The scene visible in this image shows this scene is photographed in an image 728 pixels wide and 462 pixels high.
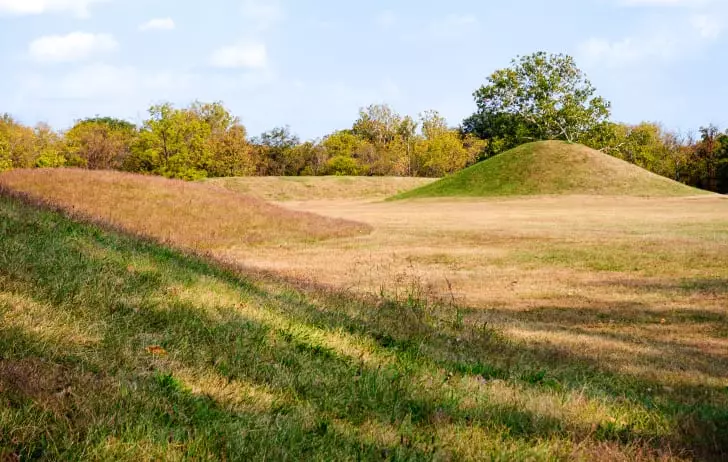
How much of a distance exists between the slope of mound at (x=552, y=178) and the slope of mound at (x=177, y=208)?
142 ft

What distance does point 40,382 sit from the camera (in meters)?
4.88

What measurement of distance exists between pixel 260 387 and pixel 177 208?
2688cm

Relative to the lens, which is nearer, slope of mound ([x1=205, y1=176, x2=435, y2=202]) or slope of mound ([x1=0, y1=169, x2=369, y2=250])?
slope of mound ([x1=0, y1=169, x2=369, y2=250])

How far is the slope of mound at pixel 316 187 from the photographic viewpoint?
92.8 m

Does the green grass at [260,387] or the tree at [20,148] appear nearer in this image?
the green grass at [260,387]

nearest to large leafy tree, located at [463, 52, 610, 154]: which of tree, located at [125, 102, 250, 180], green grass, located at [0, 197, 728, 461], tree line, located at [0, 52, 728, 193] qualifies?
tree line, located at [0, 52, 728, 193]

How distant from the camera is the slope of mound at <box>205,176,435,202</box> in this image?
92750mm

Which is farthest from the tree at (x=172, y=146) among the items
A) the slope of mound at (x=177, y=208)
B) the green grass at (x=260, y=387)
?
the green grass at (x=260, y=387)

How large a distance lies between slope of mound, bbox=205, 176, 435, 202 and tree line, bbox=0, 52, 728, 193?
236 inches

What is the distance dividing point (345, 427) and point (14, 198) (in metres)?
11.5

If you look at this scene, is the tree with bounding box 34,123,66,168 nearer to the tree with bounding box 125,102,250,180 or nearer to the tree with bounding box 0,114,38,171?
the tree with bounding box 0,114,38,171

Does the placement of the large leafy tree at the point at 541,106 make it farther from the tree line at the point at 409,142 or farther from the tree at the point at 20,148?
the tree at the point at 20,148

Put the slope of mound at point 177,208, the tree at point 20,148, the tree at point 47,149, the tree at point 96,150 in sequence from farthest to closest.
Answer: the tree at point 96,150, the tree at point 20,148, the tree at point 47,149, the slope of mound at point 177,208

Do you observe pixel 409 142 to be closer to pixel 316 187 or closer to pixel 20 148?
pixel 316 187
